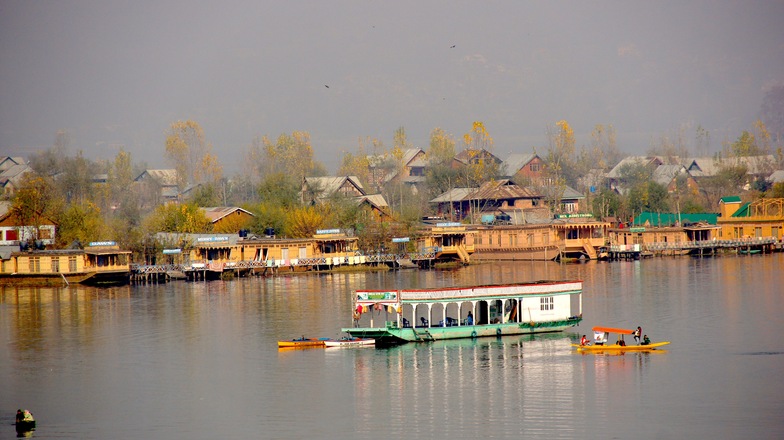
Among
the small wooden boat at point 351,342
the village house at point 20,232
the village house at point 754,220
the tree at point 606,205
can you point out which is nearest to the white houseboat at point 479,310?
the small wooden boat at point 351,342

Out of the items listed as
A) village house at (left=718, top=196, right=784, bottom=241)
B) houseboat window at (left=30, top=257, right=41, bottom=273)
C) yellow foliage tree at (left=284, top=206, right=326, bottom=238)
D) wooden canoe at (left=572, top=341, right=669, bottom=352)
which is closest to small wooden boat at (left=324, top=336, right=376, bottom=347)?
wooden canoe at (left=572, top=341, right=669, bottom=352)

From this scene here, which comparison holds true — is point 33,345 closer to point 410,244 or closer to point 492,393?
point 492,393

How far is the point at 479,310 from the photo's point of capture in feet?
161

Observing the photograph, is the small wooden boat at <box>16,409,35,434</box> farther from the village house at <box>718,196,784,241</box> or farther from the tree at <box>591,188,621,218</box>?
the tree at <box>591,188,621,218</box>

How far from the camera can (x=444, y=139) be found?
162250 millimetres

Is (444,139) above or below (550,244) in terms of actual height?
above

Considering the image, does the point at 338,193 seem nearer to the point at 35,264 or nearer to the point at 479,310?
the point at 35,264

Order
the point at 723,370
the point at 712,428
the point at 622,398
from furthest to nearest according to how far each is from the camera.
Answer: the point at 723,370 → the point at 622,398 → the point at 712,428

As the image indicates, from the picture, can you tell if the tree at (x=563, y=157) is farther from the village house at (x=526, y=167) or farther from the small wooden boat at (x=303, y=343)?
the small wooden boat at (x=303, y=343)

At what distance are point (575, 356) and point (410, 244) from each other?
1971 inches

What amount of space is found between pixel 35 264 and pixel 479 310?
4160cm

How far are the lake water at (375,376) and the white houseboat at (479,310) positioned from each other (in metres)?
0.64

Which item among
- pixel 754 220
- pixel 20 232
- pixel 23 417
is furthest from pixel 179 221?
pixel 23 417

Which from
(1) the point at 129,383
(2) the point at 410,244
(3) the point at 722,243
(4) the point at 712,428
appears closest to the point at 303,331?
(1) the point at 129,383
